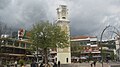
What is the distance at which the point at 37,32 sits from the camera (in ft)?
199

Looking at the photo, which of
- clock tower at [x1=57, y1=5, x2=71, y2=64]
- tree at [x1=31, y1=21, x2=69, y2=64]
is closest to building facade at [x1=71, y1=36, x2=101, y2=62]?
clock tower at [x1=57, y1=5, x2=71, y2=64]

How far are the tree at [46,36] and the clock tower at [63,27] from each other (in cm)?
1243

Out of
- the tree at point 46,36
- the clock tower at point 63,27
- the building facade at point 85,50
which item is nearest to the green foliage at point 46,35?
the tree at point 46,36

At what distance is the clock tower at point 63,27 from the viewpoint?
74.3 metres

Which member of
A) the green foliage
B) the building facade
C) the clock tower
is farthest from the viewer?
the building facade

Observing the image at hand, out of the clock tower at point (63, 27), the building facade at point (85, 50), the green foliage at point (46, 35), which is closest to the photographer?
the green foliage at point (46, 35)

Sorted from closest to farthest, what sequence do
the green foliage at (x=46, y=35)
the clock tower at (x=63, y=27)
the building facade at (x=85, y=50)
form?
the green foliage at (x=46, y=35)
the clock tower at (x=63, y=27)
the building facade at (x=85, y=50)

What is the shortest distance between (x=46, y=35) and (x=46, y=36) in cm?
23

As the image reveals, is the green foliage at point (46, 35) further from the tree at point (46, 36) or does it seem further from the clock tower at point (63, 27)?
the clock tower at point (63, 27)

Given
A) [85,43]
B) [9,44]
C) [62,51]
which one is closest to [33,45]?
[62,51]

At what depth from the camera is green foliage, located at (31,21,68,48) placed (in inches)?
2351

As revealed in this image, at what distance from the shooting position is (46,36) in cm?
6012

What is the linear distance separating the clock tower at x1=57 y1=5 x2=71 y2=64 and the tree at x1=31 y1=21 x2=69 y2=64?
1243 cm

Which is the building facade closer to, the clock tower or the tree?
the clock tower
